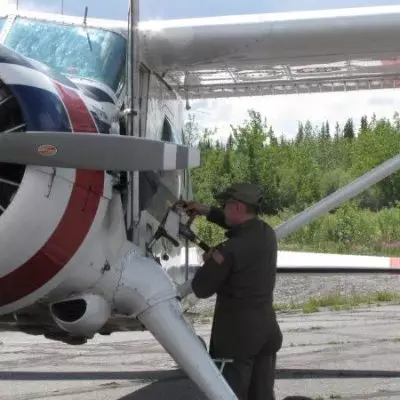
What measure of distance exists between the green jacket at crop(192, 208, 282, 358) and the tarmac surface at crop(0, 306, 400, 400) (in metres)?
1.98

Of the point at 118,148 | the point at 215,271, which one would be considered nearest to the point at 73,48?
the point at 118,148

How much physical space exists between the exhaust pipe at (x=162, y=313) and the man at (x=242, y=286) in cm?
14

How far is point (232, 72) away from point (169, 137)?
3.12 ft

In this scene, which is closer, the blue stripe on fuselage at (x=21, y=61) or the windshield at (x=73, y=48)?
the blue stripe on fuselage at (x=21, y=61)

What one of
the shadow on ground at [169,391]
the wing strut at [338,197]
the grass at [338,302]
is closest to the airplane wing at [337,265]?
the shadow on ground at [169,391]

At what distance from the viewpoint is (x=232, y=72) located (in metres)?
6.55

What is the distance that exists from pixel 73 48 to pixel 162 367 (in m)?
3.81

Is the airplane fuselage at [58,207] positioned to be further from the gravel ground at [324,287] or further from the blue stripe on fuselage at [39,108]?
the gravel ground at [324,287]

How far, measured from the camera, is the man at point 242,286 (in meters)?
4.13

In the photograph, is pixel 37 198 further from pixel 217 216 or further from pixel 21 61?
pixel 217 216

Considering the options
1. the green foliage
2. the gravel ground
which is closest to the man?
the green foliage

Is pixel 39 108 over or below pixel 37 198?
over

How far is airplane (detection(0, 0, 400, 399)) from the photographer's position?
3.66 metres

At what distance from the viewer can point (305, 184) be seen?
4144 cm
